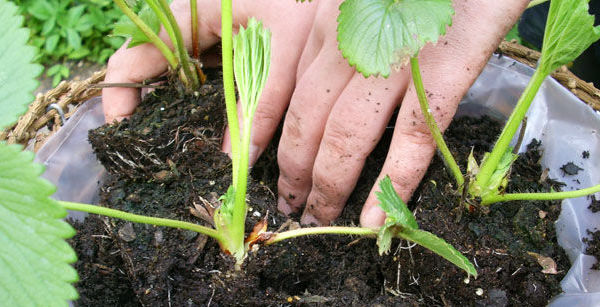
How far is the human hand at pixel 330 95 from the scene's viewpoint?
0.96 meters

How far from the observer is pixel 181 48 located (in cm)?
106

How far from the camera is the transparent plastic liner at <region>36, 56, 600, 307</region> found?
1.07 metres

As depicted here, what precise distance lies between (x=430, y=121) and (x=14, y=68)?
2.13ft

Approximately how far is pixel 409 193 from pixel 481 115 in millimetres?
410

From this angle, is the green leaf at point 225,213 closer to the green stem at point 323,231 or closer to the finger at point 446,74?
the green stem at point 323,231

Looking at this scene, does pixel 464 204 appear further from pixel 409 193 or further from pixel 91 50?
pixel 91 50

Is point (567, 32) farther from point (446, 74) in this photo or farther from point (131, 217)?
point (131, 217)

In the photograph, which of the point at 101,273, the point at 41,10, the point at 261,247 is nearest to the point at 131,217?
the point at 261,247

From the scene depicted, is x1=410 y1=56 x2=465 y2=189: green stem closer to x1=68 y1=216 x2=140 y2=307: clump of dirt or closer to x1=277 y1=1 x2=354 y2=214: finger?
x1=277 y1=1 x2=354 y2=214: finger

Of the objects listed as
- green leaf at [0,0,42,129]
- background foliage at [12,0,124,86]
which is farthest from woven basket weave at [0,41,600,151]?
background foliage at [12,0,124,86]

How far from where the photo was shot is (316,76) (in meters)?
1.13

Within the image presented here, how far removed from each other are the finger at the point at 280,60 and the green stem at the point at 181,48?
0.16 m

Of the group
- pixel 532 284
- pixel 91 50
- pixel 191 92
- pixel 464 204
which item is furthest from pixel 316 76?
pixel 91 50

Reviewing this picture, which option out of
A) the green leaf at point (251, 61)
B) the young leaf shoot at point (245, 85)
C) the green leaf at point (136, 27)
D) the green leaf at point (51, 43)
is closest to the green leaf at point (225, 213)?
the young leaf shoot at point (245, 85)
